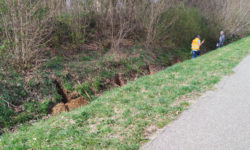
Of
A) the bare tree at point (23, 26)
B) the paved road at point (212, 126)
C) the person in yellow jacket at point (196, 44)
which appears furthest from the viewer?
the person in yellow jacket at point (196, 44)

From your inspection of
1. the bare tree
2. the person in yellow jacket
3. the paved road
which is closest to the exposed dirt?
the bare tree

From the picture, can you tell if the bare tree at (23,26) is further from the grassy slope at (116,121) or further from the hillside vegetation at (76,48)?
the grassy slope at (116,121)

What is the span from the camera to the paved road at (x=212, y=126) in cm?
315

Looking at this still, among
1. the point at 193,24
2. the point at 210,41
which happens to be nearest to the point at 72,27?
the point at 193,24

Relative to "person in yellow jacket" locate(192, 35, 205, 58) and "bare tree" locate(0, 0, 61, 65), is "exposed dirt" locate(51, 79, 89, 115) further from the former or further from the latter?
"person in yellow jacket" locate(192, 35, 205, 58)

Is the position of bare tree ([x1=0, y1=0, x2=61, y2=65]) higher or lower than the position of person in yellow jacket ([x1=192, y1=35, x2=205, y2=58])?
higher

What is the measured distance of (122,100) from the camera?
5410 millimetres

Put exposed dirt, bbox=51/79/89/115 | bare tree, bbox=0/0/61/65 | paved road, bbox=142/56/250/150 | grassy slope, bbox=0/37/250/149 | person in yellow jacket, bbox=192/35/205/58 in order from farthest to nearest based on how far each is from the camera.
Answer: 1. person in yellow jacket, bbox=192/35/205/58
2. exposed dirt, bbox=51/79/89/115
3. bare tree, bbox=0/0/61/65
4. grassy slope, bbox=0/37/250/149
5. paved road, bbox=142/56/250/150

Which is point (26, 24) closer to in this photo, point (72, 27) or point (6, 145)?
point (72, 27)

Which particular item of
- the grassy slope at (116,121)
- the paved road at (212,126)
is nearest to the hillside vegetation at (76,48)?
the grassy slope at (116,121)

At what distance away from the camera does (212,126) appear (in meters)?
3.66

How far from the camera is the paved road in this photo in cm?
315

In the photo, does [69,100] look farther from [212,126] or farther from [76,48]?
[212,126]

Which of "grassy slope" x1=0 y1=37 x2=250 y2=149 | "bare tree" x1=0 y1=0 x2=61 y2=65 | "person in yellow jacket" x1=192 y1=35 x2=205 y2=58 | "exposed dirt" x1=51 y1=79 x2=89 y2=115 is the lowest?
"exposed dirt" x1=51 y1=79 x2=89 y2=115
